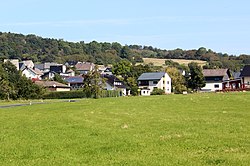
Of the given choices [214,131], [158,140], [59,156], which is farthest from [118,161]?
[214,131]

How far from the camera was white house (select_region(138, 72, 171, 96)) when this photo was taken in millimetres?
117875

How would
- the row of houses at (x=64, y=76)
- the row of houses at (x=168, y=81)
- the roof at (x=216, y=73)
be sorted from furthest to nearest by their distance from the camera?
the roof at (x=216, y=73) < the row of houses at (x=168, y=81) < the row of houses at (x=64, y=76)

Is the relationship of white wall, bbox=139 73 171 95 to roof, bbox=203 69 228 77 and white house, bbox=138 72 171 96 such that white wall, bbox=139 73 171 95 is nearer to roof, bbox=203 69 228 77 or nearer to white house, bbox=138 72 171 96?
white house, bbox=138 72 171 96

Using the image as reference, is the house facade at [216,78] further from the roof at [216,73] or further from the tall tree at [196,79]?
the tall tree at [196,79]

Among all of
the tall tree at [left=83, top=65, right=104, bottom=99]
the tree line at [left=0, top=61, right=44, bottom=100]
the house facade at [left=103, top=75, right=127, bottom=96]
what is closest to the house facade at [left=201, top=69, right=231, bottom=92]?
the house facade at [left=103, top=75, right=127, bottom=96]

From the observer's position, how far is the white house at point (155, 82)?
387ft

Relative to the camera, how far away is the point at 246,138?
13758 mm

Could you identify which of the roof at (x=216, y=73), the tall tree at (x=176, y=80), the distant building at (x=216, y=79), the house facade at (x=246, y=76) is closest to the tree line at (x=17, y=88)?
the house facade at (x=246, y=76)

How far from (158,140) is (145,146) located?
130cm

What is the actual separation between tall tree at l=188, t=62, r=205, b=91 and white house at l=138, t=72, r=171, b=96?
7.30 meters

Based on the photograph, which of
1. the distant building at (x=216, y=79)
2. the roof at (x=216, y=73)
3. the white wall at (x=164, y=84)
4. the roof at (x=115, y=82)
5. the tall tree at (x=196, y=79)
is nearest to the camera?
the tall tree at (x=196, y=79)

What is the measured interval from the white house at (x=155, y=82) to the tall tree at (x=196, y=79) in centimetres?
730

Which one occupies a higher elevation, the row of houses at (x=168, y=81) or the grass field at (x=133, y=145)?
the row of houses at (x=168, y=81)

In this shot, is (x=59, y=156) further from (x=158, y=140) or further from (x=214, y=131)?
(x=214, y=131)
